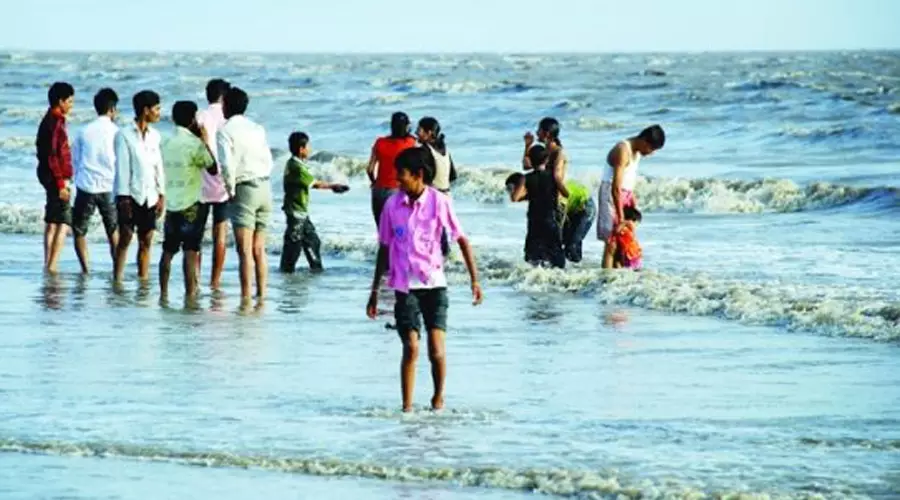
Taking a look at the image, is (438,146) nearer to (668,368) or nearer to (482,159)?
(668,368)

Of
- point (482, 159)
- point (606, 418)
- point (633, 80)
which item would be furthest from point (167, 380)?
point (633, 80)

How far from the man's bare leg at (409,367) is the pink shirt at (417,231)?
0.85 ft

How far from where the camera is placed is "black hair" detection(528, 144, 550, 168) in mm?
15664

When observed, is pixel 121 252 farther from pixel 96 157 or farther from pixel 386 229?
pixel 386 229

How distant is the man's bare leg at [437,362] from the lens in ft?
32.0

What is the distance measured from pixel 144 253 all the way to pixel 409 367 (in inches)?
242

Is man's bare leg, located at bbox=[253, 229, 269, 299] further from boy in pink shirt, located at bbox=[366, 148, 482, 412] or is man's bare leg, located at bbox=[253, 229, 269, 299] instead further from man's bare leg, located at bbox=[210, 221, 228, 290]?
boy in pink shirt, located at bbox=[366, 148, 482, 412]

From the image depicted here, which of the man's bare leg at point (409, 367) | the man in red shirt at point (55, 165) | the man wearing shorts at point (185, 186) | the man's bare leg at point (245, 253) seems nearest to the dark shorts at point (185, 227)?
the man wearing shorts at point (185, 186)

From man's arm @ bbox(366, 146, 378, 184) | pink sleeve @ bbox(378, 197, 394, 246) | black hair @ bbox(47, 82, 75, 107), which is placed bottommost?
man's arm @ bbox(366, 146, 378, 184)

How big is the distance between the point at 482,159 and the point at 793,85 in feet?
87.2

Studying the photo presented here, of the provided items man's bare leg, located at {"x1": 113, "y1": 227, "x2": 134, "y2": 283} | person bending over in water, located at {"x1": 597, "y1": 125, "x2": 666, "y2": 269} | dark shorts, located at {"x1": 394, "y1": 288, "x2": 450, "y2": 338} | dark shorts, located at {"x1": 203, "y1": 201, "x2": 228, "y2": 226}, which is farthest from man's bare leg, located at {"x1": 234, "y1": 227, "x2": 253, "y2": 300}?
dark shorts, located at {"x1": 394, "y1": 288, "x2": 450, "y2": 338}

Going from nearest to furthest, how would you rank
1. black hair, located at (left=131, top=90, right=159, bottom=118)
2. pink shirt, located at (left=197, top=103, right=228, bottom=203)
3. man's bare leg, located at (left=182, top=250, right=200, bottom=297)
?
black hair, located at (left=131, top=90, right=159, bottom=118) < pink shirt, located at (left=197, top=103, right=228, bottom=203) < man's bare leg, located at (left=182, top=250, right=200, bottom=297)

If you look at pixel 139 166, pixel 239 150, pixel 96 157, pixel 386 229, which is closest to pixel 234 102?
pixel 239 150

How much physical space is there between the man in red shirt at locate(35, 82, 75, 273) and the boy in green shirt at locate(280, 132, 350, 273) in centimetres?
182
